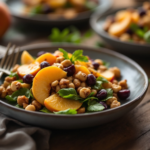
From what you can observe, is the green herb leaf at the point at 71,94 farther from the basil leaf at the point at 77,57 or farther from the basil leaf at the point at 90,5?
the basil leaf at the point at 90,5

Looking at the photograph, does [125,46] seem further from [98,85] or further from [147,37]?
[98,85]

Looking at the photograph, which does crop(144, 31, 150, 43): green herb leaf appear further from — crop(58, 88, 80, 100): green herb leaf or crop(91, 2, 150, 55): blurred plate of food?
crop(58, 88, 80, 100): green herb leaf

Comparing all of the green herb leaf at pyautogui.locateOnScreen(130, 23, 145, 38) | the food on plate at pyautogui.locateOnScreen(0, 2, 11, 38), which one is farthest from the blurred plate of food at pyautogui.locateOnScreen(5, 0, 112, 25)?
the green herb leaf at pyautogui.locateOnScreen(130, 23, 145, 38)

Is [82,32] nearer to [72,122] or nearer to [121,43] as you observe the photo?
[121,43]

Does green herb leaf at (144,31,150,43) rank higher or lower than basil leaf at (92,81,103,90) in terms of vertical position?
higher

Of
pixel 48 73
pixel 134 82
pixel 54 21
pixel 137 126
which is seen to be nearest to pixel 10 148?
pixel 48 73

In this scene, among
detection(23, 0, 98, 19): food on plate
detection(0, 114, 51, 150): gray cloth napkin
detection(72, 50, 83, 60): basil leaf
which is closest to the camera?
detection(0, 114, 51, 150): gray cloth napkin

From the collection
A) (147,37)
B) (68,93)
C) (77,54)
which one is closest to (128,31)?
(147,37)
